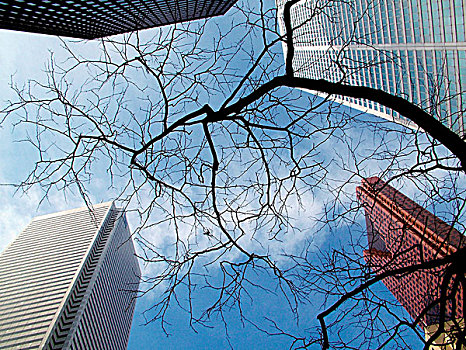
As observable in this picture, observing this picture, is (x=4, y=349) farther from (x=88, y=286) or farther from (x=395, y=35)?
Answer: (x=395, y=35)

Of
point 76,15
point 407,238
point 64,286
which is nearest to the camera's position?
point 407,238

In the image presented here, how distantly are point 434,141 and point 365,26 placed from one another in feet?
304

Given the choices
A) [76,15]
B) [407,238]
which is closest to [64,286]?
[76,15]

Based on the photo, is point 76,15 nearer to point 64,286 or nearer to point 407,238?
point 407,238

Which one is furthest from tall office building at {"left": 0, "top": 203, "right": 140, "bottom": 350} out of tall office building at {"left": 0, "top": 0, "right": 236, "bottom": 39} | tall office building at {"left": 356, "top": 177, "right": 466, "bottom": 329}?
tall office building at {"left": 356, "top": 177, "right": 466, "bottom": 329}

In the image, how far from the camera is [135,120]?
571 centimetres

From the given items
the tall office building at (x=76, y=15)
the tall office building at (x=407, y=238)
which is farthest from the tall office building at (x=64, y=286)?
the tall office building at (x=407, y=238)

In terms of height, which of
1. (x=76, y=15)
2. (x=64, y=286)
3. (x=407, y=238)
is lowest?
(x=64, y=286)

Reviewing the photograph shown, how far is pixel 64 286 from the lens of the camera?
3969 inches

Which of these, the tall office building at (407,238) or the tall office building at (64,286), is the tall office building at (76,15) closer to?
the tall office building at (407,238)

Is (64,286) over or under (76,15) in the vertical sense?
under

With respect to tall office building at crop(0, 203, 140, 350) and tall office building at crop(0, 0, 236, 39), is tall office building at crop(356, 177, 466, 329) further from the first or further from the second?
tall office building at crop(0, 203, 140, 350)

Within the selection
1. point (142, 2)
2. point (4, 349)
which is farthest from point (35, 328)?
point (142, 2)

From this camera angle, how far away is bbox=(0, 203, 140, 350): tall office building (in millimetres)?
90438
